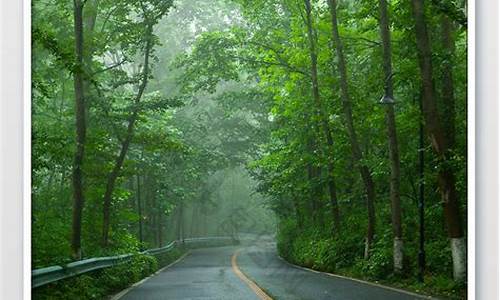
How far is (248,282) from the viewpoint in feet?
19.9

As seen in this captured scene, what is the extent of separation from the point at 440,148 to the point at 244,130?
2.03 meters

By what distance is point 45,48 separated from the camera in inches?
217

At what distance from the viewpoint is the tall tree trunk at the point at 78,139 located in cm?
618

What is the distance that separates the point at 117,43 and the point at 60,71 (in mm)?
796

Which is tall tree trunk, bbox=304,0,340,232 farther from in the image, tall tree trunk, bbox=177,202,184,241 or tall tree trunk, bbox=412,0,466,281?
tall tree trunk, bbox=177,202,184,241

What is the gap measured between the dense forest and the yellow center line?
1.02 feet

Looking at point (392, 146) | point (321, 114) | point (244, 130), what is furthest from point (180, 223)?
point (392, 146)

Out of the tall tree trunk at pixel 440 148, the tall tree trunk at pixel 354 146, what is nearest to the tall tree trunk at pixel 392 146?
A: the tall tree trunk at pixel 354 146

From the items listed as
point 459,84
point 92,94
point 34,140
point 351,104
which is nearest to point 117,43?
point 92,94

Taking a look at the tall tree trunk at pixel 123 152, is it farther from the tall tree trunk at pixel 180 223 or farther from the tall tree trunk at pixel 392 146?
the tall tree trunk at pixel 392 146

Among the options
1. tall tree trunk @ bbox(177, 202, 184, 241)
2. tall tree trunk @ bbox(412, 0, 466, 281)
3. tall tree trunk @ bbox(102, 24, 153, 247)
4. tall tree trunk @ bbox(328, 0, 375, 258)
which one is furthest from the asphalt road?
tall tree trunk @ bbox(328, 0, 375, 258)

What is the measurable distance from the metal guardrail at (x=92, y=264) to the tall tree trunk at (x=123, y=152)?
0.23 metres

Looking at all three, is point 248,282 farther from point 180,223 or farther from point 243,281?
point 180,223

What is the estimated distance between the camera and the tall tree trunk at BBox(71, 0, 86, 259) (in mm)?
6176
